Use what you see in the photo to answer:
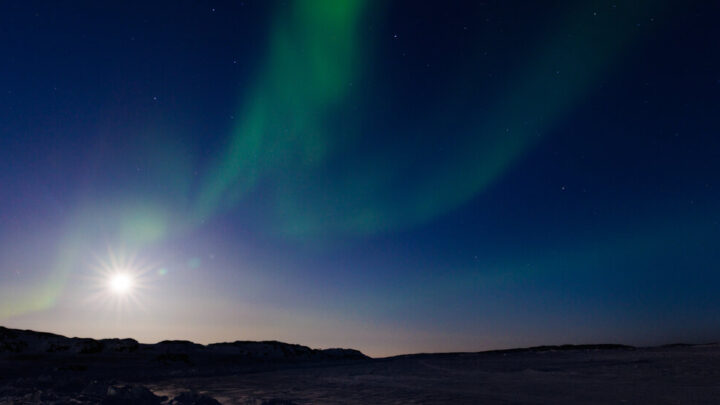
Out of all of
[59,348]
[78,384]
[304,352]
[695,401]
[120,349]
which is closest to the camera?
[695,401]

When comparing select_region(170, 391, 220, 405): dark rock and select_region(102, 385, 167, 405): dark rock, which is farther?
select_region(102, 385, 167, 405): dark rock

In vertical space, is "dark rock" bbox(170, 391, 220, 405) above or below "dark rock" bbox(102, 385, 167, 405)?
below

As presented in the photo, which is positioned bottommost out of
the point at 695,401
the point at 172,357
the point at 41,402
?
the point at 695,401

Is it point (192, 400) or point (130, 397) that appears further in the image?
point (130, 397)

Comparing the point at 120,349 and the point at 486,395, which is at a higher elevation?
the point at 120,349

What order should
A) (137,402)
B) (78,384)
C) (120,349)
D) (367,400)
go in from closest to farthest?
(137,402) → (367,400) → (78,384) → (120,349)

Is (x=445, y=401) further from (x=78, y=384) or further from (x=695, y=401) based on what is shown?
(x=78, y=384)

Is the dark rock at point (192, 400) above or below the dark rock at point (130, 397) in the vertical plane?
below

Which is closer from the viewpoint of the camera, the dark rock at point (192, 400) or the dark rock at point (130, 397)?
the dark rock at point (192, 400)

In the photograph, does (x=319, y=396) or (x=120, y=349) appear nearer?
(x=319, y=396)

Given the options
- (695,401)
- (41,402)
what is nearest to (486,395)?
(695,401)

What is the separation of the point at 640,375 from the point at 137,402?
1404 cm

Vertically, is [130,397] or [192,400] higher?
[130,397]

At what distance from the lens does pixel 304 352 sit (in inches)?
2406
